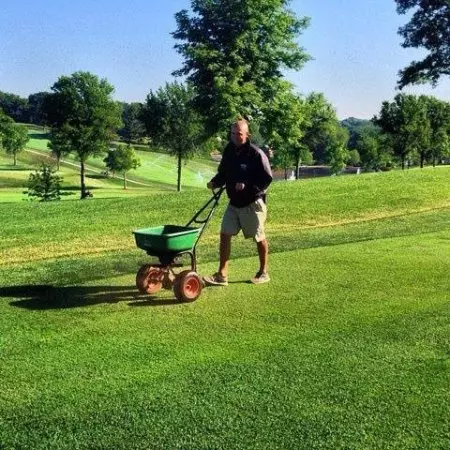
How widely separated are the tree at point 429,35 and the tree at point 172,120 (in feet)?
89.8

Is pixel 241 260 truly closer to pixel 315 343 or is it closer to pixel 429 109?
pixel 315 343

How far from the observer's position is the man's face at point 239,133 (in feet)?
24.1

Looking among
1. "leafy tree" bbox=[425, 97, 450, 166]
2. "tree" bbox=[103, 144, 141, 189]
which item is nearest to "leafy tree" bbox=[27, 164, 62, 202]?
"tree" bbox=[103, 144, 141, 189]

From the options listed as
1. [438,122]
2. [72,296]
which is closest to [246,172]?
[72,296]

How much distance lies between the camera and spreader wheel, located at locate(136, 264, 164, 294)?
7.20 m

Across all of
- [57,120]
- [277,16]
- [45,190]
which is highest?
[277,16]

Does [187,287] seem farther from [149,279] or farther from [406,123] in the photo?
[406,123]

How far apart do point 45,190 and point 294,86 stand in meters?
20.8

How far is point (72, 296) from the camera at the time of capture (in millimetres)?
7129

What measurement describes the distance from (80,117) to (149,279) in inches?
2034

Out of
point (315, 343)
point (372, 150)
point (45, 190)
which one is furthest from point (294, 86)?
point (372, 150)

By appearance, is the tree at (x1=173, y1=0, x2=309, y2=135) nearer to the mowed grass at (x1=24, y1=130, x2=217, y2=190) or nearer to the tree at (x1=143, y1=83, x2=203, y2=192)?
the tree at (x1=143, y1=83, x2=203, y2=192)

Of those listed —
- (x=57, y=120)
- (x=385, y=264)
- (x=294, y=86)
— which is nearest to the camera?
(x=385, y=264)

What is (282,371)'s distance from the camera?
460 cm
